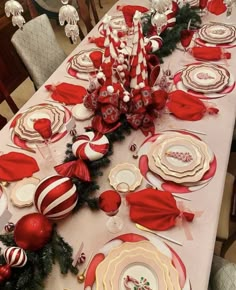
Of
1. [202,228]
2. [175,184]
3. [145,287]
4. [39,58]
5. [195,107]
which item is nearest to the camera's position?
[145,287]

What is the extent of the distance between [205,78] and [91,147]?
71cm

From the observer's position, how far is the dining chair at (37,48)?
1753 millimetres

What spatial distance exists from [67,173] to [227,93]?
2.68 feet

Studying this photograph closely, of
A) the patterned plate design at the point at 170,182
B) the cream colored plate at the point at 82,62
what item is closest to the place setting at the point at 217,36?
the cream colored plate at the point at 82,62

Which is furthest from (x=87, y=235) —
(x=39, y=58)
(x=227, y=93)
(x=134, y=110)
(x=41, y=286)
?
(x=39, y=58)

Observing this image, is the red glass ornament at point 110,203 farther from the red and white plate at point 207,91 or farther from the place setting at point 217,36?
the place setting at point 217,36

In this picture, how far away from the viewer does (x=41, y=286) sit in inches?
31.1

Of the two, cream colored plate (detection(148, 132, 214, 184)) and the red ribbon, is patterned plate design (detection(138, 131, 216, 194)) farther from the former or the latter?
the red ribbon

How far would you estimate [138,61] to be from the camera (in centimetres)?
121

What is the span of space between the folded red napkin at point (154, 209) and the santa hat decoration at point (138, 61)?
469mm

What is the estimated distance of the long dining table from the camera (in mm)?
820

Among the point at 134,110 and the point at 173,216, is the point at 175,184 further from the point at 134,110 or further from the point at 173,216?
the point at 134,110

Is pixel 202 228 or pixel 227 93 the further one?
pixel 227 93

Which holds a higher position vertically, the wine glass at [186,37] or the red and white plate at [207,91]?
the wine glass at [186,37]
